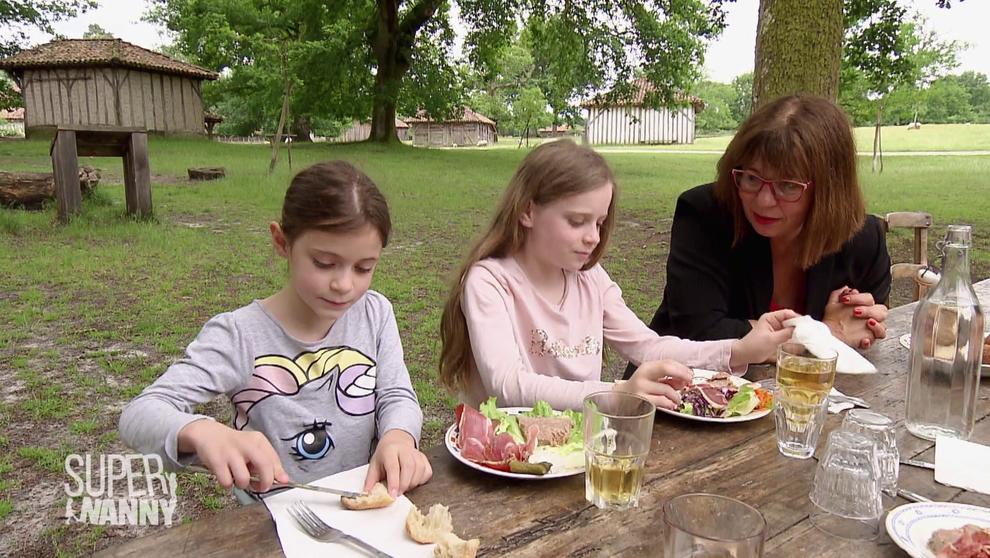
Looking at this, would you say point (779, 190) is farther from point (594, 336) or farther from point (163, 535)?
point (163, 535)

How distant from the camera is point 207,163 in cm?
1583

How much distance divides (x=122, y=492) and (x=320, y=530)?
208 centimetres

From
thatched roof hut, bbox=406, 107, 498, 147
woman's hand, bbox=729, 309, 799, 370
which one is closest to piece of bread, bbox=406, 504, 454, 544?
woman's hand, bbox=729, 309, 799, 370

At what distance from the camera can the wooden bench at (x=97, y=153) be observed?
7820mm

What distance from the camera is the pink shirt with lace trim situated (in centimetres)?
171

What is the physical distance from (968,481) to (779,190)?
109 cm

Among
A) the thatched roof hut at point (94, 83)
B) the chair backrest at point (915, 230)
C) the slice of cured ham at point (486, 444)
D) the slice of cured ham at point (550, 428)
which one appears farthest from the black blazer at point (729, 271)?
the thatched roof hut at point (94, 83)

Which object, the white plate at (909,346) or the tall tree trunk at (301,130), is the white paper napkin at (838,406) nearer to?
the white plate at (909,346)

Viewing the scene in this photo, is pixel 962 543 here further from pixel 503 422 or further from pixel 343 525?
pixel 343 525

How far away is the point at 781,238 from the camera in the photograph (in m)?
2.36

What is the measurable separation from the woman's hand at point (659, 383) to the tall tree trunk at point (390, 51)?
836 inches

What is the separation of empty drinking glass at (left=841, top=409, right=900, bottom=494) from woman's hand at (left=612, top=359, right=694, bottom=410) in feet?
1.15

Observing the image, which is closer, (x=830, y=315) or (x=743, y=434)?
(x=743, y=434)

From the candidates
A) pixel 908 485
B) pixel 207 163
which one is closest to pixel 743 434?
pixel 908 485
